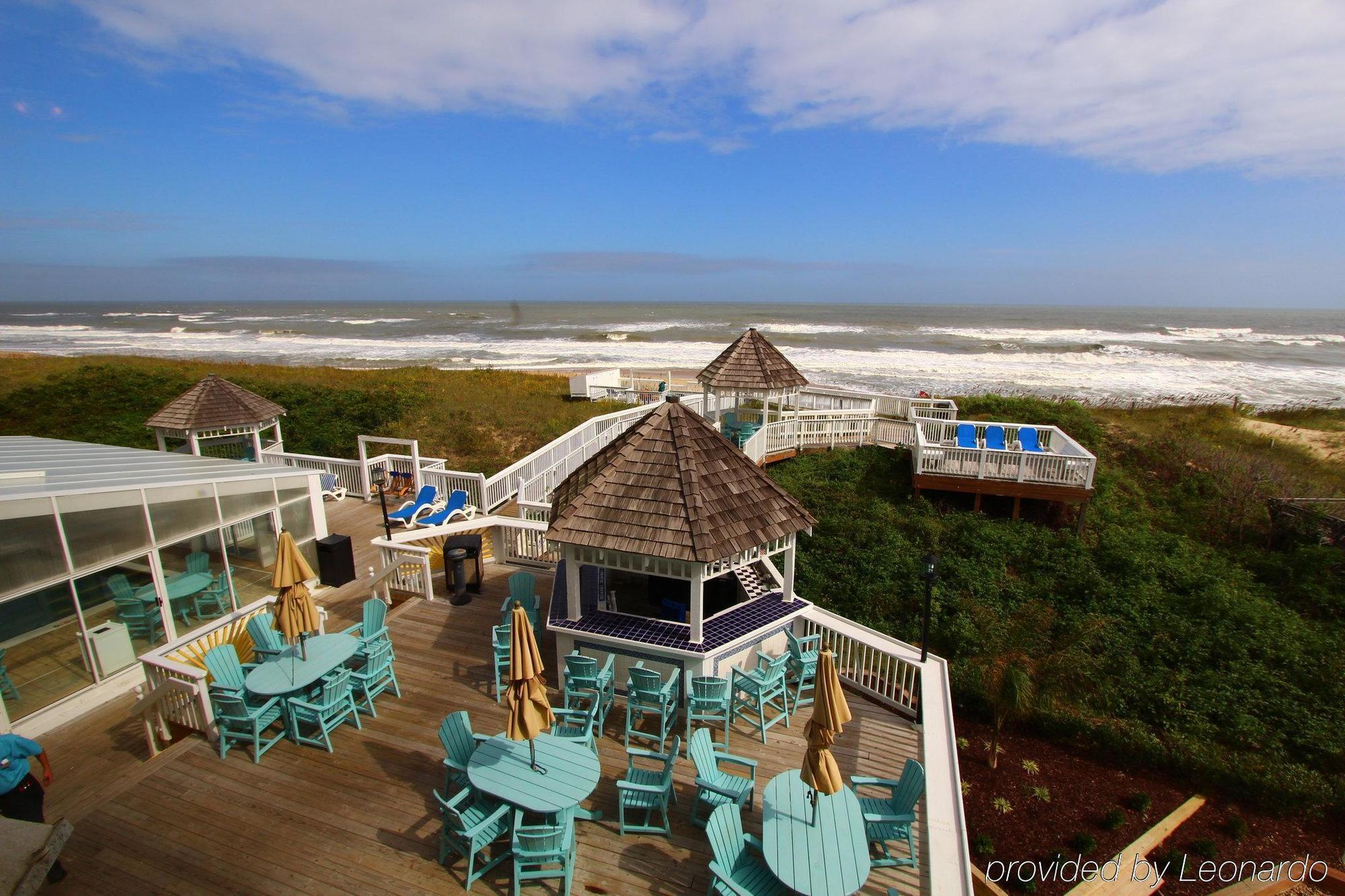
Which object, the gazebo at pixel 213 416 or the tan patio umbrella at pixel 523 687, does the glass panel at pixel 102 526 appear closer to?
the tan patio umbrella at pixel 523 687

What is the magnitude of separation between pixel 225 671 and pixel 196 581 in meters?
3.00

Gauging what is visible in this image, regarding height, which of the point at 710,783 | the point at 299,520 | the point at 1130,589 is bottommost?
the point at 1130,589

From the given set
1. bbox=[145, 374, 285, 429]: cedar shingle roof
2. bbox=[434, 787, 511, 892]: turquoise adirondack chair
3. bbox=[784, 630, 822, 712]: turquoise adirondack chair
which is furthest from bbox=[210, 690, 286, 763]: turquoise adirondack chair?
bbox=[145, 374, 285, 429]: cedar shingle roof

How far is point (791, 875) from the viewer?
4156 mm

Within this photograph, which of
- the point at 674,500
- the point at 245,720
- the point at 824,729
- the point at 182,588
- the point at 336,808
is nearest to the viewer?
the point at 824,729

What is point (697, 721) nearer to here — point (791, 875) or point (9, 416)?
point (791, 875)

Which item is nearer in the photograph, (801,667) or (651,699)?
(651,699)

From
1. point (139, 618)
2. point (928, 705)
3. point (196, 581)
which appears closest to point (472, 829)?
point (928, 705)

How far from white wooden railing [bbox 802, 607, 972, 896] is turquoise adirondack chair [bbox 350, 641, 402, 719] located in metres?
4.85

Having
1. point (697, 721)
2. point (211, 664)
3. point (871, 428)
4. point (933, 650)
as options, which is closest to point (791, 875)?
point (697, 721)

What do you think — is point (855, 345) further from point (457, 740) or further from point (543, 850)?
point (543, 850)

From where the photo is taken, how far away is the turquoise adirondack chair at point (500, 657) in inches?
270

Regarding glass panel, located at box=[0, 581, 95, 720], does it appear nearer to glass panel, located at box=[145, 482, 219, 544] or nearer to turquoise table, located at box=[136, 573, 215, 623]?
→ turquoise table, located at box=[136, 573, 215, 623]

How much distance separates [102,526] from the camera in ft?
23.1
